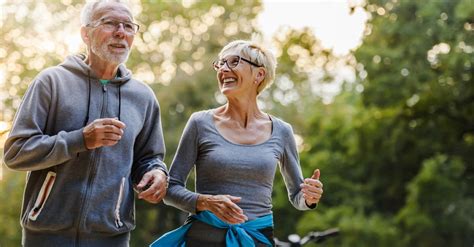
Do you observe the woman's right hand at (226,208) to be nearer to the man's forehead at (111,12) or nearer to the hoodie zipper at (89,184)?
the hoodie zipper at (89,184)

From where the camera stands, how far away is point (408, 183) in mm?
15672

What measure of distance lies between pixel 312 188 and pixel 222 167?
30 cm

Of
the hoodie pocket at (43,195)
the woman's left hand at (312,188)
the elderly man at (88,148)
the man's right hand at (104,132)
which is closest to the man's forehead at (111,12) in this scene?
the elderly man at (88,148)

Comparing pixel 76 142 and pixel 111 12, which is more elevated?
pixel 111 12

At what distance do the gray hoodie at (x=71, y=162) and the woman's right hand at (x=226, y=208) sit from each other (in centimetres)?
19

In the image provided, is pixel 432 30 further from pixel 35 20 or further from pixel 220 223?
pixel 220 223

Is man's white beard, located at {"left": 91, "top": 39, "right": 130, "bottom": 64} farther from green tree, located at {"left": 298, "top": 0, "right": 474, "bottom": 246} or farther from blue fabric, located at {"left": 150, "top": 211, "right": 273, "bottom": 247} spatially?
green tree, located at {"left": 298, "top": 0, "right": 474, "bottom": 246}

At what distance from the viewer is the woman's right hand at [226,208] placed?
2.76 meters

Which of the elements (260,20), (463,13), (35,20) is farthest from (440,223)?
(35,20)

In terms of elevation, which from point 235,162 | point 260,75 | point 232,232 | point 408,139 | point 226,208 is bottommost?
point 408,139

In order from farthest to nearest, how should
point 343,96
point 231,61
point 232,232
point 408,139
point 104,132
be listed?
point 343,96 → point 408,139 → point 231,61 → point 232,232 → point 104,132

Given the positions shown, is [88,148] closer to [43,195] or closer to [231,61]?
[43,195]

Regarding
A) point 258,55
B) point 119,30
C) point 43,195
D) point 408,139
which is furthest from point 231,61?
point 408,139

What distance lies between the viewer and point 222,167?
295cm
